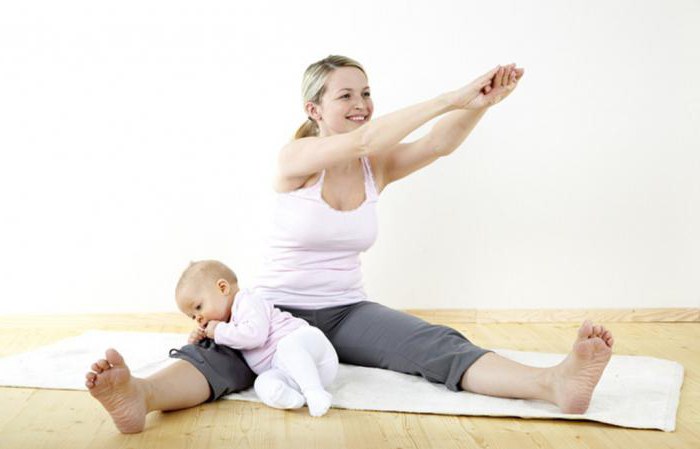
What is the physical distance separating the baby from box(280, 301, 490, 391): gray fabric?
217 millimetres

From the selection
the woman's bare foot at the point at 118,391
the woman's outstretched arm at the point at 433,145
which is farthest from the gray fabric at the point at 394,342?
the woman's bare foot at the point at 118,391

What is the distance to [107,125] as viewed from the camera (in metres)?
3.66

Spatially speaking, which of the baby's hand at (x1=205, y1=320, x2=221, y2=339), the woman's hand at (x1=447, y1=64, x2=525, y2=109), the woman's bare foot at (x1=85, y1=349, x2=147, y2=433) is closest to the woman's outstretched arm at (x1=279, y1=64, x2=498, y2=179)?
the woman's hand at (x1=447, y1=64, x2=525, y2=109)

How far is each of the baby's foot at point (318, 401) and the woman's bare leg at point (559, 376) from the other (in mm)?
373

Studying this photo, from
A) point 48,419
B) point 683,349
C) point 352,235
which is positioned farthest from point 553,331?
point 48,419

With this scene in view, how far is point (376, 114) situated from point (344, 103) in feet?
3.14

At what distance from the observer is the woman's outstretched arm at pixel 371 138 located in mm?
2396

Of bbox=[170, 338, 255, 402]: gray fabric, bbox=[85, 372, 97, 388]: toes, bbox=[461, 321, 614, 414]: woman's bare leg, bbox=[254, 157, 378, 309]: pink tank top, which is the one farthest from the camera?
bbox=[254, 157, 378, 309]: pink tank top

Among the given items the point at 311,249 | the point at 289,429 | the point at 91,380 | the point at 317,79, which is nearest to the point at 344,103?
the point at 317,79

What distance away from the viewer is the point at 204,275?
2.45 m

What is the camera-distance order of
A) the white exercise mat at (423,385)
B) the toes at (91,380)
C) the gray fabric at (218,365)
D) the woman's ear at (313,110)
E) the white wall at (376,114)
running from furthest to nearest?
the white wall at (376,114) → the woman's ear at (313,110) → the gray fabric at (218,365) → the white exercise mat at (423,385) → the toes at (91,380)

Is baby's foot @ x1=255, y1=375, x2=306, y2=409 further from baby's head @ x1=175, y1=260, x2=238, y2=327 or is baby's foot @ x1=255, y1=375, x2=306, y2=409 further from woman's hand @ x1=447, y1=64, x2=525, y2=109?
woman's hand @ x1=447, y1=64, x2=525, y2=109

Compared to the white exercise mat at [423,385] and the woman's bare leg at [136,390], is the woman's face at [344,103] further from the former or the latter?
the woman's bare leg at [136,390]

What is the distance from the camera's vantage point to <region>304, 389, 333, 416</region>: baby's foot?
2221 millimetres
